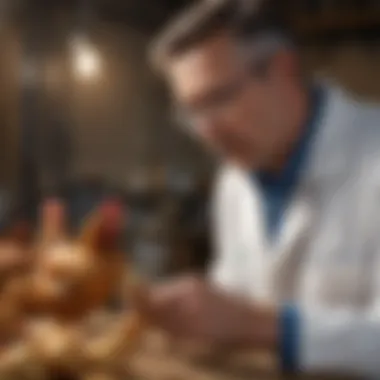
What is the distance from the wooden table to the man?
0.04ft

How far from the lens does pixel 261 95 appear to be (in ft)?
2.57

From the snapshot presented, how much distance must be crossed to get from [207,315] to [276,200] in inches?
4.2

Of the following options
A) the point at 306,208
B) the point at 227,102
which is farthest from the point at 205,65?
the point at 306,208

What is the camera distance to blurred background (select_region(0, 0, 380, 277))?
0.78 metres

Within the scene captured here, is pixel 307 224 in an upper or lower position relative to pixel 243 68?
lower

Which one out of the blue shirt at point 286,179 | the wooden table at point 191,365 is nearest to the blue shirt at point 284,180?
the blue shirt at point 286,179

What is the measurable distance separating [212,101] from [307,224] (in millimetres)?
123

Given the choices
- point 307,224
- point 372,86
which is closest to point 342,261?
point 307,224

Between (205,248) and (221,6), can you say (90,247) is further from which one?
(221,6)

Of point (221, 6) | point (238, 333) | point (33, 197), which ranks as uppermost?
point (221, 6)

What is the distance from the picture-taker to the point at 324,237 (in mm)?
776

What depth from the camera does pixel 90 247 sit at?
0.77 metres

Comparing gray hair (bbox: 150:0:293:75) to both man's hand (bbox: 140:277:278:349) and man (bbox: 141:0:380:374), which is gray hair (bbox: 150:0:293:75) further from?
man's hand (bbox: 140:277:278:349)

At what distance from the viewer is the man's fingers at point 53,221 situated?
30.7 inches
